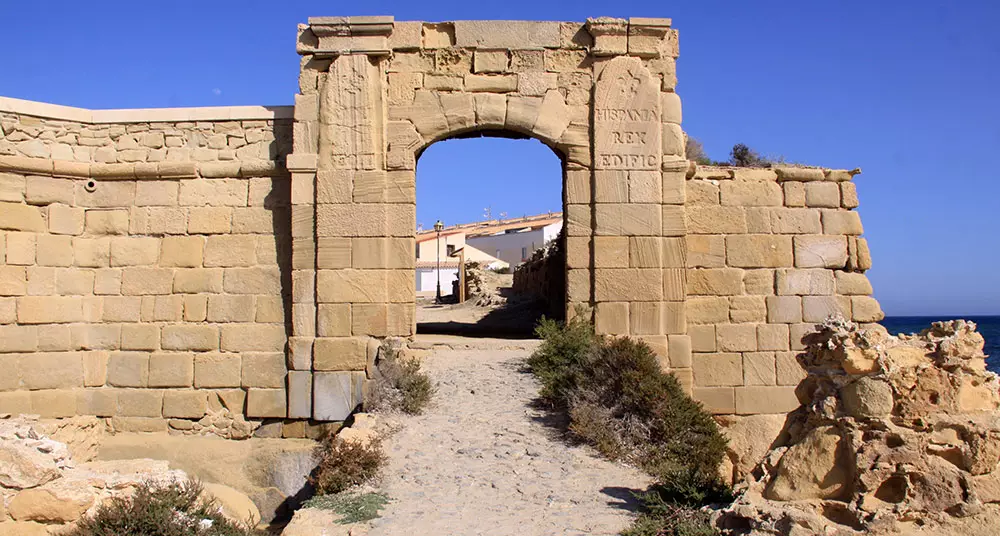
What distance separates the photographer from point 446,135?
10.0 meters

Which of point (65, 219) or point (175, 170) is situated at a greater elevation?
point (175, 170)

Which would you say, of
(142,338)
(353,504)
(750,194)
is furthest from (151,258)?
(750,194)

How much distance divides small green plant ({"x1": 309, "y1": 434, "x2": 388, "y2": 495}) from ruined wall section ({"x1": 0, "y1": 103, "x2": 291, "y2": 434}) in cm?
266

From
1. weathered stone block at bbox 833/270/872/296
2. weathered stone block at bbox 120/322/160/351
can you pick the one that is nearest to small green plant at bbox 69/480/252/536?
weathered stone block at bbox 120/322/160/351

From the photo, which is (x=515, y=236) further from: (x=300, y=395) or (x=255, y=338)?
(x=300, y=395)

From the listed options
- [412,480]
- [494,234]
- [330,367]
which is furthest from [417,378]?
[494,234]

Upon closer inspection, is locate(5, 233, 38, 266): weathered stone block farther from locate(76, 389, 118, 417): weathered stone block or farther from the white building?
the white building

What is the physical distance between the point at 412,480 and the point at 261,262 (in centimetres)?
406

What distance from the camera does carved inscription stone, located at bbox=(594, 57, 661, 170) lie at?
9.81 meters

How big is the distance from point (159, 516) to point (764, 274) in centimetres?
738

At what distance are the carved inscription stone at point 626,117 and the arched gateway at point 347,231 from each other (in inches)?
1.0

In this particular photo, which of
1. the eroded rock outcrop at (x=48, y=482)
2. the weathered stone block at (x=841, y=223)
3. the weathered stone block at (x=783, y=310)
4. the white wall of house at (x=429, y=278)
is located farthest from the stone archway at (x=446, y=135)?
the white wall of house at (x=429, y=278)

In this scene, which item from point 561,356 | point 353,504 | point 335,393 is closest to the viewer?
point 353,504

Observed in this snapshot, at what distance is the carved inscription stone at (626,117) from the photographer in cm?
981
